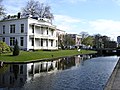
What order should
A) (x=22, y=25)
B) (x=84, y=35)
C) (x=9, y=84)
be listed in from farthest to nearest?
(x=84, y=35), (x=22, y=25), (x=9, y=84)

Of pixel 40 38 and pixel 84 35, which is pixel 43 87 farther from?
pixel 84 35

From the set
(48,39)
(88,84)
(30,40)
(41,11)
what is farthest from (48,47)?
(88,84)

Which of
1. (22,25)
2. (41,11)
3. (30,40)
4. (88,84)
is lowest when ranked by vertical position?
(88,84)

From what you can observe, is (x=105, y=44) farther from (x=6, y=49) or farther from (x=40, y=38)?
(x=6, y=49)

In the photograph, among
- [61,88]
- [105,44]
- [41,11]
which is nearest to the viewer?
[61,88]

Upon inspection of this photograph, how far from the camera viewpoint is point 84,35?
186 m

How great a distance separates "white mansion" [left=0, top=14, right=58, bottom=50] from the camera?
62.0 metres

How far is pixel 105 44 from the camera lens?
16550 centimetres

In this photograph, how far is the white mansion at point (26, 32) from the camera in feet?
203

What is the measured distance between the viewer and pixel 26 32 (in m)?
61.4

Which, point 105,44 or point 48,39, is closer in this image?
point 48,39

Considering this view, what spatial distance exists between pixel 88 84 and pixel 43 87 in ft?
13.0

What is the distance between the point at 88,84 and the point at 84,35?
167587 millimetres

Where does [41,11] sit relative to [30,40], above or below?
above
